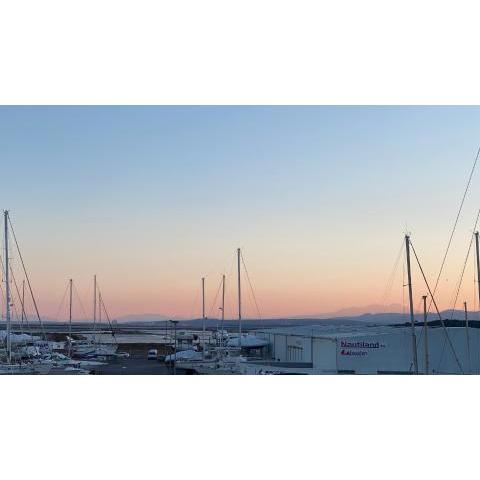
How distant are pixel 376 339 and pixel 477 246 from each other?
4713mm

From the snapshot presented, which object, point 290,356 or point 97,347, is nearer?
point 290,356

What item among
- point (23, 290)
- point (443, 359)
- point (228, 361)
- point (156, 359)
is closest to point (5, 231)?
point (23, 290)

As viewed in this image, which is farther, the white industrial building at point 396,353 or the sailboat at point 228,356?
the sailboat at point 228,356

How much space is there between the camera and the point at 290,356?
89.8 ft

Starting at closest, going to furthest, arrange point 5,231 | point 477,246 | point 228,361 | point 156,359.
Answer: point 477,246 < point 5,231 < point 228,361 < point 156,359

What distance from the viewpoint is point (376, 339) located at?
21.8 meters

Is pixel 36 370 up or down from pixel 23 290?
down

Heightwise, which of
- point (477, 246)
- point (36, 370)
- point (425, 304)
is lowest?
point (36, 370)

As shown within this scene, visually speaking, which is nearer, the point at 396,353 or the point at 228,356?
the point at 396,353

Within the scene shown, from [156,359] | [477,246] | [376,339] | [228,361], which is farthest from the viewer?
[156,359]

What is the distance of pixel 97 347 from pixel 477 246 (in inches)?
917

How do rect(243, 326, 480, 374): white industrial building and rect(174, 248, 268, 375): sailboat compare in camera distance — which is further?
rect(174, 248, 268, 375): sailboat

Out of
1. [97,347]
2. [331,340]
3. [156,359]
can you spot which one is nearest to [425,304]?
[331,340]

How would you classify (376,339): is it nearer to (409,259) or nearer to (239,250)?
(409,259)
